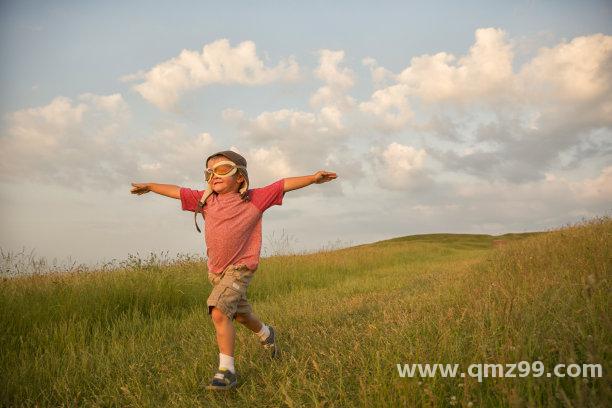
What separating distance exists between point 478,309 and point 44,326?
5756mm

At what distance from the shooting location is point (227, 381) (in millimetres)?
3518

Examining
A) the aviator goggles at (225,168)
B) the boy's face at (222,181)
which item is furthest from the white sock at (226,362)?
the aviator goggles at (225,168)

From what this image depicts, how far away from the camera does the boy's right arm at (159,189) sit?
186 inches

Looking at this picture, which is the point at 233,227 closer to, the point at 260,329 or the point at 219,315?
the point at 219,315

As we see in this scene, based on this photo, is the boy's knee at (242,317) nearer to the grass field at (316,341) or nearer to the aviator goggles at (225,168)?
the grass field at (316,341)

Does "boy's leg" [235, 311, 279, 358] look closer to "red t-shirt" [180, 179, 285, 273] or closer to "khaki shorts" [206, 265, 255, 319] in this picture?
"khaki shorts" [206, 265, 255, 319]

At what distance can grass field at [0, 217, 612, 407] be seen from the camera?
2.77 m

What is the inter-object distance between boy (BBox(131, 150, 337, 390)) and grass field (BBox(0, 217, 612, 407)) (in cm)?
57

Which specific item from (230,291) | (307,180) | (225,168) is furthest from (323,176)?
(230,291)

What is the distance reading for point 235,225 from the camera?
4.20m

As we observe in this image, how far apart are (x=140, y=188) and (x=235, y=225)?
5.09ft

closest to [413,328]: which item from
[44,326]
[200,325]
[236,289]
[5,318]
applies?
[236,289]

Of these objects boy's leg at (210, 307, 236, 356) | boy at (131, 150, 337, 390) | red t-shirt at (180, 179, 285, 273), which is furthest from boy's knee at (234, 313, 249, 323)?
red t-shirt at (180, 179, 285, 273)

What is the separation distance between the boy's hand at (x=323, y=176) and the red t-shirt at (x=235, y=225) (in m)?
0.42
